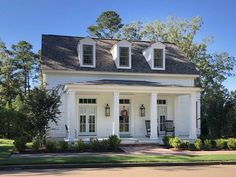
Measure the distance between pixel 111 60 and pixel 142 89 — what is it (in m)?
4.90

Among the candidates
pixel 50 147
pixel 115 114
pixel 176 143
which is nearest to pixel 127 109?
pixel 115 114

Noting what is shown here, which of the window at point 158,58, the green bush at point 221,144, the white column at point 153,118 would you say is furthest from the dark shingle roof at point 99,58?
the green bush at point 221,144

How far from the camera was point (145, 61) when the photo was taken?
1147 inches

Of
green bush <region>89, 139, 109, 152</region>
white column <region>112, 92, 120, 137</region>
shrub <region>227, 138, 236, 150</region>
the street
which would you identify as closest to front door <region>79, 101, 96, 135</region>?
white column <region>112, 92, 120, 137</region>

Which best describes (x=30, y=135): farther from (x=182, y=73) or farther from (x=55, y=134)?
(x=182, y=73)

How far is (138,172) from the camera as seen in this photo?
44.3 ft

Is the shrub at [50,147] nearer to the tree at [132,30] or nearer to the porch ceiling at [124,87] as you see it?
the porch ceiling at [124,87]

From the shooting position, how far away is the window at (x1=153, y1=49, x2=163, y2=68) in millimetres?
28641

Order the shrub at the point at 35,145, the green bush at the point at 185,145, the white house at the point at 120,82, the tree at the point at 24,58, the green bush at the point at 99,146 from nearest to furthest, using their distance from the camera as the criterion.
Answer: the shrub at the point at 35,145, the green bush at the point at 99,146, the green bush at the point at 185,145, the white house at the point at 120,82, the tree at the point at 24,58

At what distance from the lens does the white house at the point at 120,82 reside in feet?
84.4

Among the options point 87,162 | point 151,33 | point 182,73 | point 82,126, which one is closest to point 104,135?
point 82,126

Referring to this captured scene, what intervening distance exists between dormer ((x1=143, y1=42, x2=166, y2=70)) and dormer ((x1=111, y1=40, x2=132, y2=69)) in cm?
162

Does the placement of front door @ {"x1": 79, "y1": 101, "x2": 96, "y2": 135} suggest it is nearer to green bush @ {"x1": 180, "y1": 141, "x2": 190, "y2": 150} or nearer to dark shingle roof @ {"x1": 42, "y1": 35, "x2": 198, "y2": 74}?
dark shingle roof @ {"x1": 42, "y1": 35, "x2": 198, "y2": 74}

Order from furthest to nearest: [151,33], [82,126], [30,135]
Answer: [151,33], [82,126], [30,135]
